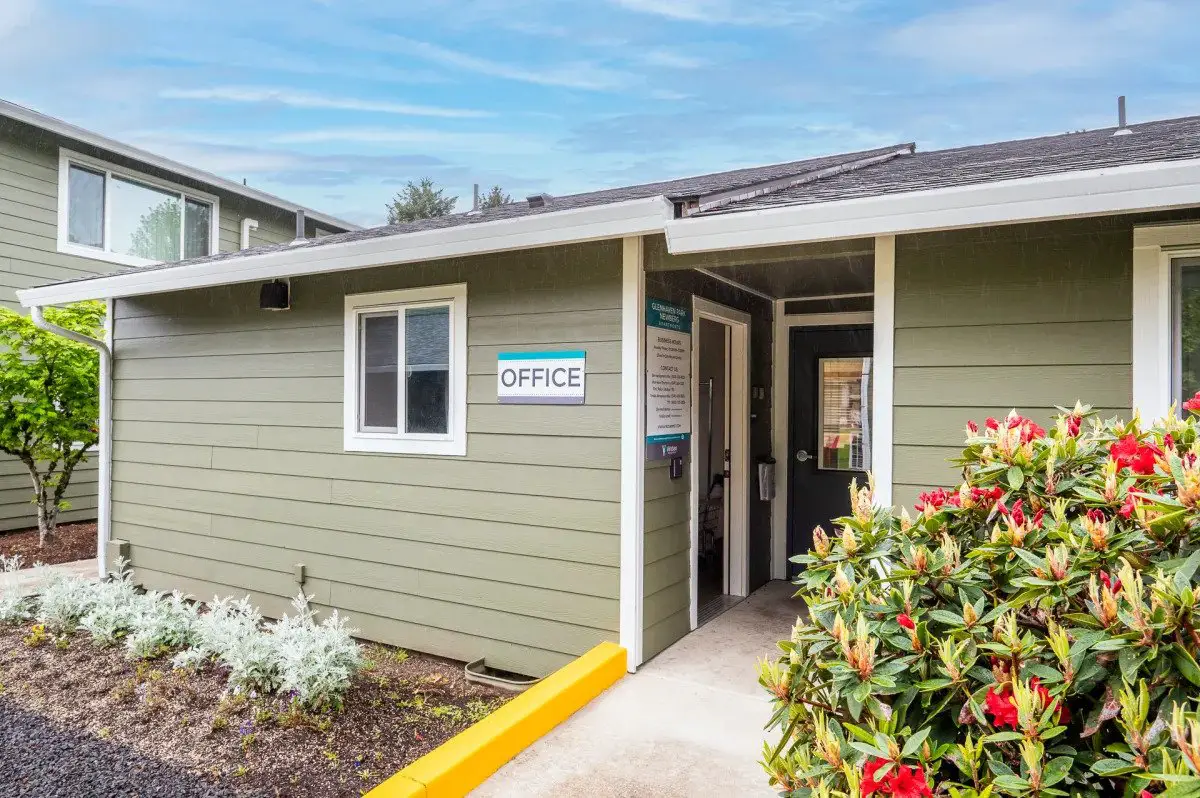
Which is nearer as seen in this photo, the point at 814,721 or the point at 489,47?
the point at 814,721

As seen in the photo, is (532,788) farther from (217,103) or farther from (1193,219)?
(217,103)

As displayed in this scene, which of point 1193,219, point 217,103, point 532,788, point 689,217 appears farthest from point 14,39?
point 1193,219

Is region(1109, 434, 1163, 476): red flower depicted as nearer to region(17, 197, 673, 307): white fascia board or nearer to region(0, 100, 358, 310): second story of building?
region(17, 197, 673, 307): white fascia board

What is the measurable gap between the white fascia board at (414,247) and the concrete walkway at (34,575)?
218 cm

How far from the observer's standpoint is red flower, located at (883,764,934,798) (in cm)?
130

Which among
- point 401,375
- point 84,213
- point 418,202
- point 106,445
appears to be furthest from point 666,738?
point 418,202

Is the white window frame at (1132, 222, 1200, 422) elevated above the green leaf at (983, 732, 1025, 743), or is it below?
above

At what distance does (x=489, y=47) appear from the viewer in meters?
25.3

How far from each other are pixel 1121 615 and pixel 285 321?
17.1 ft

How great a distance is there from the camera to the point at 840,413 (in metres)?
5.62

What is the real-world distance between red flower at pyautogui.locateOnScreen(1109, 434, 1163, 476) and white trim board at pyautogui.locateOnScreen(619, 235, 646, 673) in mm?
2316

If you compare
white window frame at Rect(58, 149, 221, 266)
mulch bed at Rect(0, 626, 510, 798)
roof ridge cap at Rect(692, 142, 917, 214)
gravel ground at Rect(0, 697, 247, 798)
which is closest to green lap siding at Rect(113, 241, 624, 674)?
mulch bed at Rect(0, 626, 510, 798)

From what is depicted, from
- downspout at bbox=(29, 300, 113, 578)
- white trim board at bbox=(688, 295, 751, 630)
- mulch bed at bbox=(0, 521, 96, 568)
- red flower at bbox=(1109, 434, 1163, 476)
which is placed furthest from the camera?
mulch bed at bbox=(0, 521, 96, 568)

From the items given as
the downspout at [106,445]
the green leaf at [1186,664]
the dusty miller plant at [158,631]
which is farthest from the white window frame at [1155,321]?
the downspout at [106,445]
